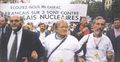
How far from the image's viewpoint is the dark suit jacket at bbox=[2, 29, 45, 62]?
7648 millimetres

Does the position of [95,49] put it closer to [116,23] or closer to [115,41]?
[115,41]

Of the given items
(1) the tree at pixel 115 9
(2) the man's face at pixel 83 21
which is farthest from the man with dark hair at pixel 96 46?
(1) the tree at pixel 115 9

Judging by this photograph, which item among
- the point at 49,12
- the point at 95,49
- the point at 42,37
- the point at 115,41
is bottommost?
the point at 95,49

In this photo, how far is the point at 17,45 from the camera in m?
7.63

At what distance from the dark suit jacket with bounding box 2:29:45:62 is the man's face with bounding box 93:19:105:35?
0.98 meters

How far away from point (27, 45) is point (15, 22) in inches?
17.7

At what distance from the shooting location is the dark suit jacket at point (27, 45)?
25.1 ft

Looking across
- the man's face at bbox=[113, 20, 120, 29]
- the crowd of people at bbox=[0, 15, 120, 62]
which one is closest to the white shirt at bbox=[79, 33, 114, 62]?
the crowd of people at bbox=[0, 15, 120, 62]

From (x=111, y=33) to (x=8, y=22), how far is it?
5.88ft

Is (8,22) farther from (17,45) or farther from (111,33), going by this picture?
(111,33)

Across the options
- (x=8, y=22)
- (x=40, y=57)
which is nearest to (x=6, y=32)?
(x=8, y=22)

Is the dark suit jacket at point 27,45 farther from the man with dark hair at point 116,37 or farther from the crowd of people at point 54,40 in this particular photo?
the man with dark hair at point 116,37

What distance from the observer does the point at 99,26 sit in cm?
786

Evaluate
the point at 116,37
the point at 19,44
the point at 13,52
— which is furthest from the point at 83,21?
the point at 13,52
